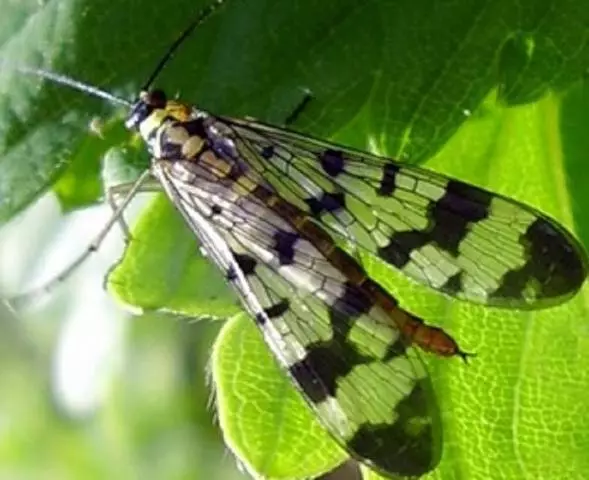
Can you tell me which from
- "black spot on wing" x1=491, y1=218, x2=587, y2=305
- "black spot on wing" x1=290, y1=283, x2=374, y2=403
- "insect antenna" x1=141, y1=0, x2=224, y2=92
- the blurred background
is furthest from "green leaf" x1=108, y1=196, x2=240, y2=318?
the blurred background

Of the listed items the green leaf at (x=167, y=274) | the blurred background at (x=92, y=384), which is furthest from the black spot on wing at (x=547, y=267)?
the blurred background at (x=92, y=384)

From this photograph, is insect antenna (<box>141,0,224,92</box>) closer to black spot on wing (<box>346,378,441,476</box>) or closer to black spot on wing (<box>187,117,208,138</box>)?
black spot on wing (<box>187,117,208,138</box>)

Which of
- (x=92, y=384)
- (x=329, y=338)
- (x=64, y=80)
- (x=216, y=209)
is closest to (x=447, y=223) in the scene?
(x=329, y=338)

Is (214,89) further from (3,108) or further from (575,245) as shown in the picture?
(575,245)

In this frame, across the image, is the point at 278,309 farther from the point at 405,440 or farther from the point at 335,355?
the point at 405,440

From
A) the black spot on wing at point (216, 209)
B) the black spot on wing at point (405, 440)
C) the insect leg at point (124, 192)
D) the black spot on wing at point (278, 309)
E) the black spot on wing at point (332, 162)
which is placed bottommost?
the black spot on wing at point (405, 440)

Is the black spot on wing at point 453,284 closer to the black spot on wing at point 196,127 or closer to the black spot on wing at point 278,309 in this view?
the black spot on wing at point 278,309
